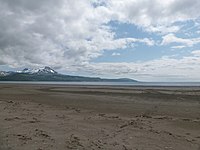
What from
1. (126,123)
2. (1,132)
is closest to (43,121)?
(1,132)

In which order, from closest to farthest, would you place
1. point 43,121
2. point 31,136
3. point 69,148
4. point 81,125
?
point 69,148 < point 31,136 < point 81,125 < point 43,121


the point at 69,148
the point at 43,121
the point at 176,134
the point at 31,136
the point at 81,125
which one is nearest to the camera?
the point at 69,148

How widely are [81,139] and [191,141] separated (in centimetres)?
459

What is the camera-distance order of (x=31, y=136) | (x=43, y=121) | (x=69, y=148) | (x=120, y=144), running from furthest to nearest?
(x=43, y=121) < (x=31, y=136) < (x=120, y=144) < (x=69, y=148)

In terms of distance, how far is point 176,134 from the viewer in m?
13.0

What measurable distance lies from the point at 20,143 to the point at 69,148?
6.23ft

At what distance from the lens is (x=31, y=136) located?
11.4 m

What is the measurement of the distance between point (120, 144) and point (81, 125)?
4374mm

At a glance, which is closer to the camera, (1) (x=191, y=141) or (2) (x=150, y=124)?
(1) (x=191, y=141)

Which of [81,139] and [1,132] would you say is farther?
[1,132]

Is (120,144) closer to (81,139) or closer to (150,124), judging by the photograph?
(81,139)

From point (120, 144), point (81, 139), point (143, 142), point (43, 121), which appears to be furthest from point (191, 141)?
point (43, 121)

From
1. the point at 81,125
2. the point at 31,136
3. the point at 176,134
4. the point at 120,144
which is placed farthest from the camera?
the point at 81,125

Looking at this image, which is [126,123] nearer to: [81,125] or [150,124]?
[150,124]
